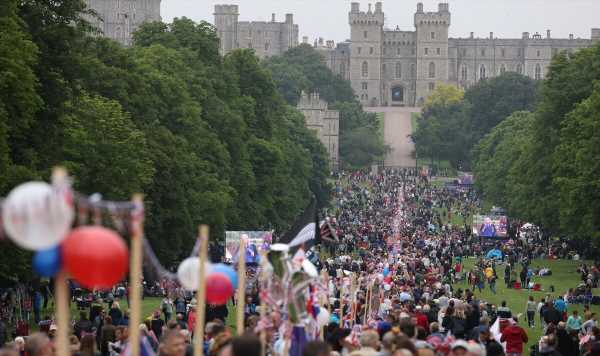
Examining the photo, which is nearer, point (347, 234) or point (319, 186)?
point (347, 234)

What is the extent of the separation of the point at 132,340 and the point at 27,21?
24097 mm

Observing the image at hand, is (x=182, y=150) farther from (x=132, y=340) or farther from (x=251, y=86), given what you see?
(x=132, y=340)

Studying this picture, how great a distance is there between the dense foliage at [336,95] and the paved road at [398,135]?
1.59m

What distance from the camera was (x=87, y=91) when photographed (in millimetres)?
43281

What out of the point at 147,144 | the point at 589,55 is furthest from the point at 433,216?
the point at 147,144

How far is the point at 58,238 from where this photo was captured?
931 cm

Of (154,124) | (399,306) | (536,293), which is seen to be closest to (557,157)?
(536,293)

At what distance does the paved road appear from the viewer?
156600mm

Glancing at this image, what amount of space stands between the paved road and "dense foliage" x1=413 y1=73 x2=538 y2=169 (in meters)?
5.05

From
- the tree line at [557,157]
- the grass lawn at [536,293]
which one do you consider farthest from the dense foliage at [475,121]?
the grass lawn at [536,293]

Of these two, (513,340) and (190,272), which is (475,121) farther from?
(190,272)

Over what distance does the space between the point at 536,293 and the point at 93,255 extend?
123 feet

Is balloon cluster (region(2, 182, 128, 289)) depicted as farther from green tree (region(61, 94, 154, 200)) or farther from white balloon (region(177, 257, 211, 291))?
green tree (region(61, 94, 154, 200))

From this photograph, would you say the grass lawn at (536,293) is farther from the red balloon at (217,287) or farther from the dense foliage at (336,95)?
the dense foliage at (336,95)
